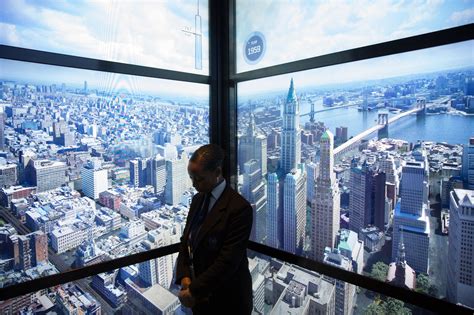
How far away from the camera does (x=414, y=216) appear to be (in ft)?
4.71

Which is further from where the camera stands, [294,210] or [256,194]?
[256,194]

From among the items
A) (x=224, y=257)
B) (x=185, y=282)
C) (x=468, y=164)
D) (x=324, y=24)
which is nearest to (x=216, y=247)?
(x=224, y=257)

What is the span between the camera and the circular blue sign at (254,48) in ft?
6.87

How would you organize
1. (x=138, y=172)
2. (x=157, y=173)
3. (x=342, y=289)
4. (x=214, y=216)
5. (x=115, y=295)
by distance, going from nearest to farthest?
(x=214, y=216)
(x=342, y=289)
(x=115, y=295)
(x=138, y=172)
(x=157, y=173)

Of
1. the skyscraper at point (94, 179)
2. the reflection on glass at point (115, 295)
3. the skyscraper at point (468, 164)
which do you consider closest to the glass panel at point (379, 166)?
the skyscraper at point (468, 164)

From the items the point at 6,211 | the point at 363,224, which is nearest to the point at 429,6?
the point at 363,224

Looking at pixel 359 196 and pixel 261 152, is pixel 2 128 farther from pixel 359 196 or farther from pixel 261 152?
pixel 359 196

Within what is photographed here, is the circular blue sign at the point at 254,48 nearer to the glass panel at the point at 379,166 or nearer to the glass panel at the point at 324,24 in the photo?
the glass panel at the point at 324,24

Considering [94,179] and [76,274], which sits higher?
[94,179]

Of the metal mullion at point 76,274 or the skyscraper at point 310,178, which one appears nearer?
the metal mullion at point 76,274

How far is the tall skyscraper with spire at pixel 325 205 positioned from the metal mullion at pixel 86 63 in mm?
1210

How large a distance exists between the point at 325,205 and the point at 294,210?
25cm

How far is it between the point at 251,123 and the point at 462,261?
155cm

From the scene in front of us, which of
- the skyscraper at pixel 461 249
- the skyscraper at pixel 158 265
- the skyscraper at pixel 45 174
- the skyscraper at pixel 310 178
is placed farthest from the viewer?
the skyscraper at pixel 158 265
